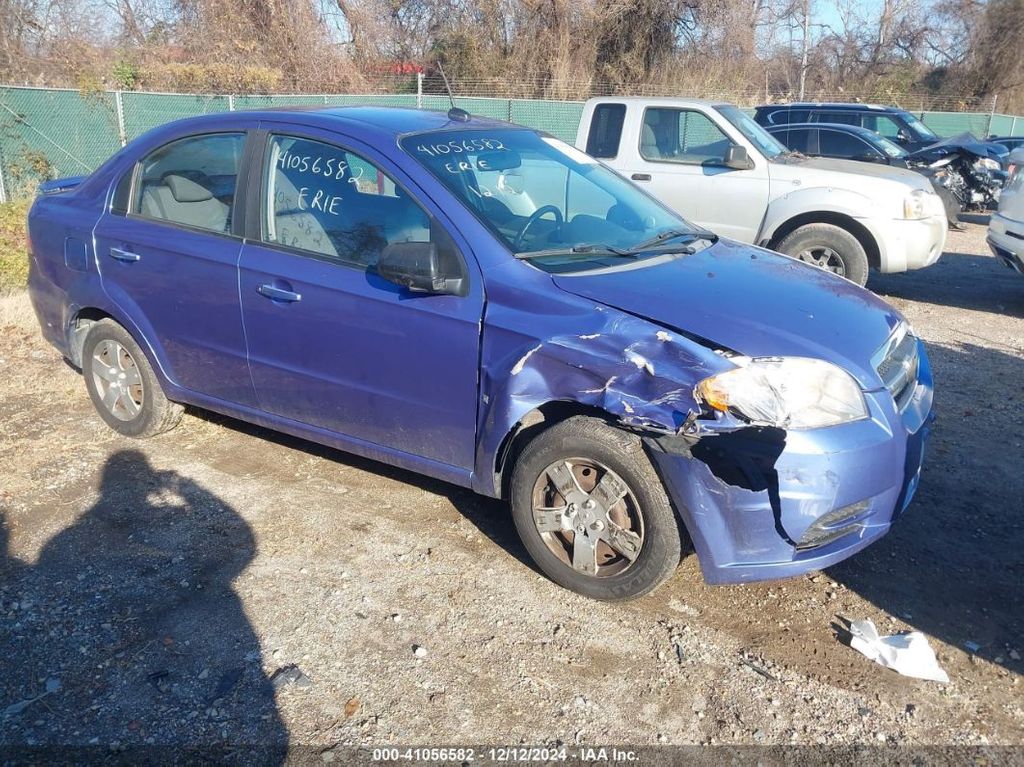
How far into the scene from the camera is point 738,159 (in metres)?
8.35

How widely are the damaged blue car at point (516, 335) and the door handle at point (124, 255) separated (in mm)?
15

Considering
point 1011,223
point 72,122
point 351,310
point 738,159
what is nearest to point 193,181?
point 351,310

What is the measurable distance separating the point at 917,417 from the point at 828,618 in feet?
2.93

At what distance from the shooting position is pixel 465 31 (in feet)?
93.0

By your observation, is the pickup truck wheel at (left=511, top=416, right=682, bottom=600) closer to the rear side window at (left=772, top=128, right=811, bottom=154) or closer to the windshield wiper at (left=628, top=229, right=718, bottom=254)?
the windshield wiper at (left=628, top=229, right=718, bottom=254)

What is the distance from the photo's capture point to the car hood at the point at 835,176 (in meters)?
8.07

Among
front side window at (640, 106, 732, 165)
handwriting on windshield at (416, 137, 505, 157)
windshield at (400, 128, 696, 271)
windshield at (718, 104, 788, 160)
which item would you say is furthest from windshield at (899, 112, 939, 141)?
handwriting on windshield at (416, 137, 505, 157)

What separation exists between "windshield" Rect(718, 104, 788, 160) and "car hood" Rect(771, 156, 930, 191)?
0.17 meters

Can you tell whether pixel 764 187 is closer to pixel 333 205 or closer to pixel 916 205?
pixel 916 205

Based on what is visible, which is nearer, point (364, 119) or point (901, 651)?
point (901, 651)

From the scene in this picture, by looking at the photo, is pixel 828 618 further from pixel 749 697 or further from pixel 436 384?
pixel 436 384

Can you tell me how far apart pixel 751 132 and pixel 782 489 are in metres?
6.40

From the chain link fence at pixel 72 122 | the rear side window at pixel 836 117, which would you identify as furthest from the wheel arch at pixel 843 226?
the rear side window at pixel 836 117

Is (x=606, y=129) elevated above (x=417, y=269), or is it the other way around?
(x=606, y=129)
